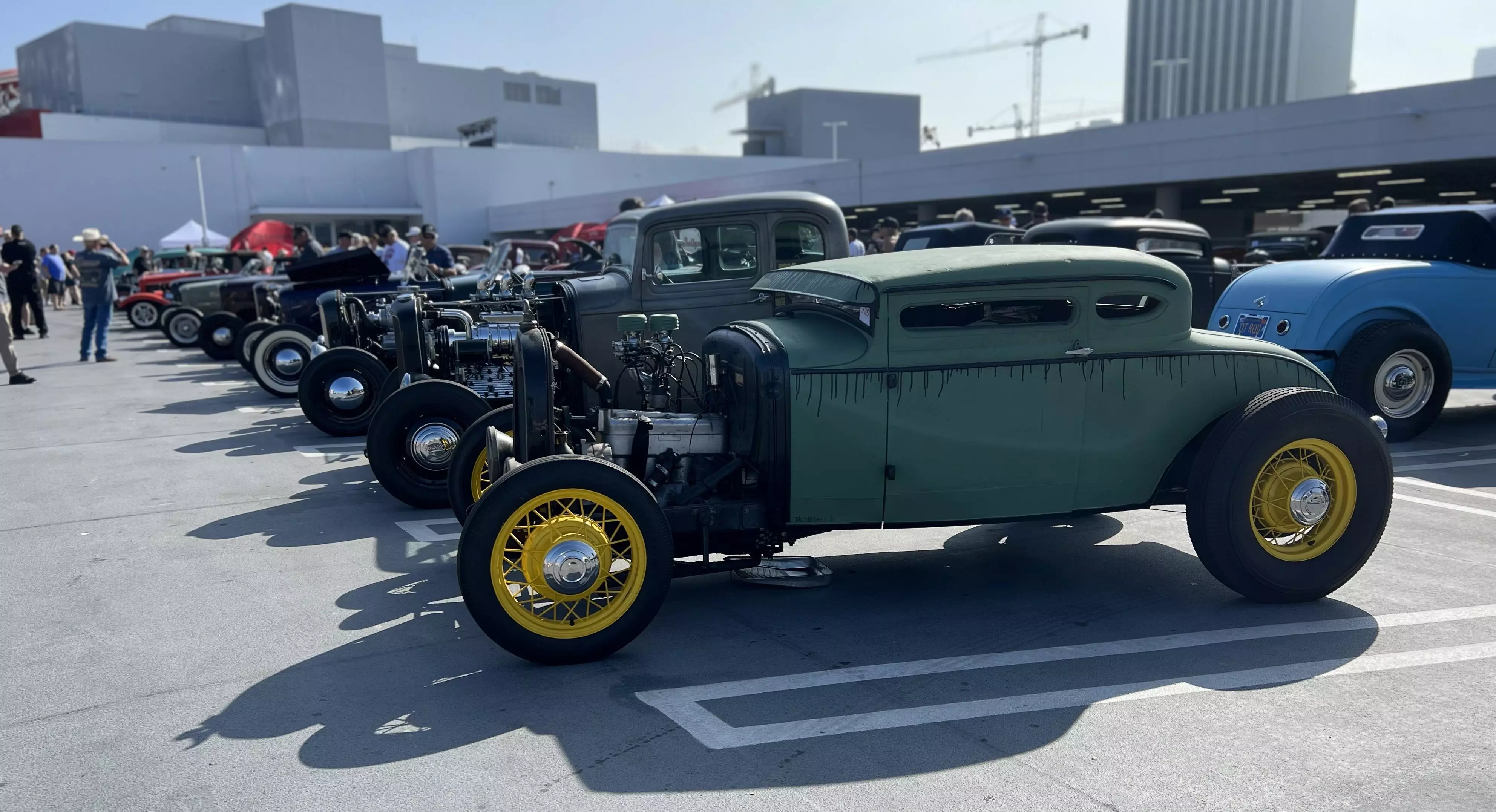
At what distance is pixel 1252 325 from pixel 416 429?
21.6ft

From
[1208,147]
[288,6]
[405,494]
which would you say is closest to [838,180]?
[1208,147]

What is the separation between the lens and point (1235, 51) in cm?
17100

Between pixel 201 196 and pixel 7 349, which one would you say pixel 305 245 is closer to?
pixel 7 349

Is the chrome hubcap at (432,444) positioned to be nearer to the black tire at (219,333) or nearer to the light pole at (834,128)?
the black tire at (219,333)

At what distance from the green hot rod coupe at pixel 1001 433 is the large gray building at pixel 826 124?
254 feet

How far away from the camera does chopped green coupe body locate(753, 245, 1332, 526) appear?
13.6ft

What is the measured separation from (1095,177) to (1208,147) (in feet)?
10.9

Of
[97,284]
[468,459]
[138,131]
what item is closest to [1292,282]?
[468,459]

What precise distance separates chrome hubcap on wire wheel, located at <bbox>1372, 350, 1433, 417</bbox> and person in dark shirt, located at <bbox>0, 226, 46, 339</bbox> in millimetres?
17172

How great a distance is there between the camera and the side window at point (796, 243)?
7.21 m

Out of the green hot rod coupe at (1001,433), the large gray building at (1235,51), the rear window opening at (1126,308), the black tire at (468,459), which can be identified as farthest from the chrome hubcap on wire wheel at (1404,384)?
the large gray building at (1235,51)

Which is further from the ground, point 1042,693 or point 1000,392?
point 1000,392

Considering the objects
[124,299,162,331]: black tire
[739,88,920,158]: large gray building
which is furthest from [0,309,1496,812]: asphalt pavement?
[739,88,920,158]: large gray building

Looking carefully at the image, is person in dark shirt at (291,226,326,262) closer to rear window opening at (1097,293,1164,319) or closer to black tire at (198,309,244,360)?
black tire at (198,309,244,360)
